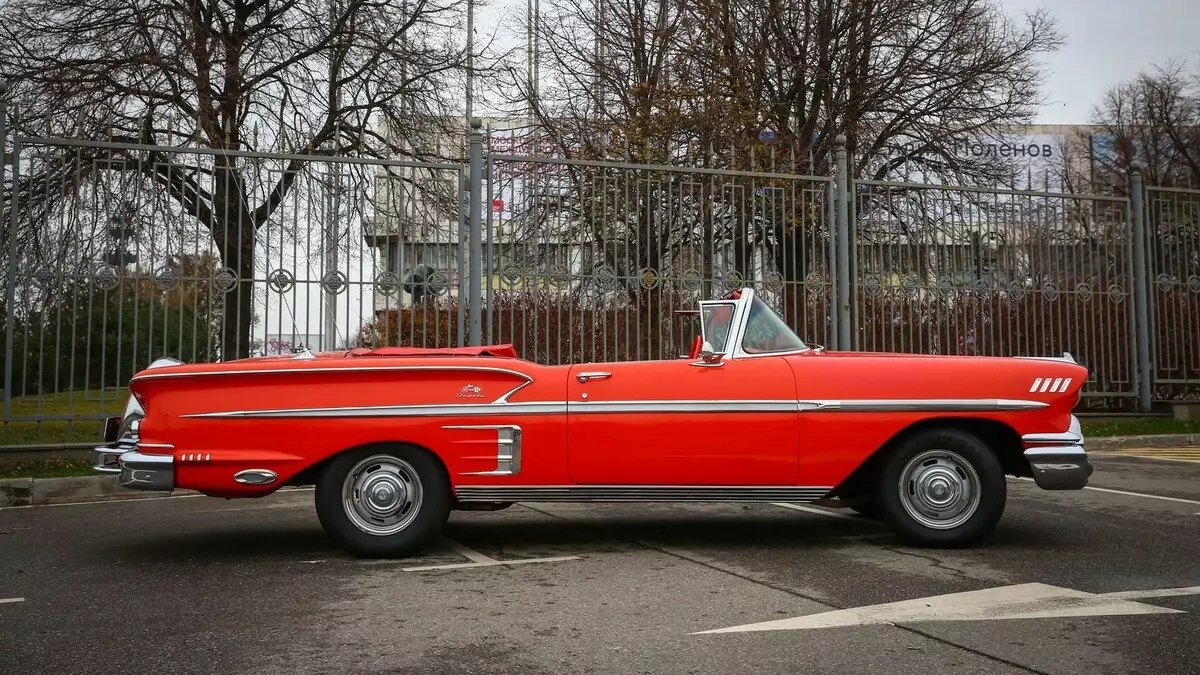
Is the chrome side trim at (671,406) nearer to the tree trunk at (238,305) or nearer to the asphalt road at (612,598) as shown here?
the asphalt road at (612,598)

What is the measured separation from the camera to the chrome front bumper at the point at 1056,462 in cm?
551

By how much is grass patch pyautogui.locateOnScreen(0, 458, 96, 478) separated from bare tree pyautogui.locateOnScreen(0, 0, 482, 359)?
224 inches

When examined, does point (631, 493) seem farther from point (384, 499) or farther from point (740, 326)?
point (384, 499)

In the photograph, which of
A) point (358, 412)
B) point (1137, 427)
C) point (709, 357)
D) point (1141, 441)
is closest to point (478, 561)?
point (358, 412)

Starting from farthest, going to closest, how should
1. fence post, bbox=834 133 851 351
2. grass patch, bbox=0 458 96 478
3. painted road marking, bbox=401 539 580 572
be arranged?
fence post, bbox=834 133 851 351 < grass patch, bbox=0 458 96 478 < painted road marking, bbox=401 539 580 572

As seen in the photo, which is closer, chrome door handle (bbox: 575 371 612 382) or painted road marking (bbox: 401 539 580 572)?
painted road marking (bbox: 401 539 580 572)

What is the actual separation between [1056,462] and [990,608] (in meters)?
1.64

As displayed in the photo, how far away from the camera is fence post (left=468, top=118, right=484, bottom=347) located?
11.2 m

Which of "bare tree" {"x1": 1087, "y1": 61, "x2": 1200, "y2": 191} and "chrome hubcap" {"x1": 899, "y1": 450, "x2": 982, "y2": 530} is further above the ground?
"bare tree" {"x1": 1087, "y1": 61, "x2": 1200, "y2": 191}

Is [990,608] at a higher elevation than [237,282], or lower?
lower

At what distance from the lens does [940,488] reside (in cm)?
556

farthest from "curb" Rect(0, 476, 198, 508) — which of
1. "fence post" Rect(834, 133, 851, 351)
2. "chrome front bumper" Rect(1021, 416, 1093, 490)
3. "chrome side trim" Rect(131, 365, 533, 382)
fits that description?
"fence post" Rect(834, 133, 851, 351)

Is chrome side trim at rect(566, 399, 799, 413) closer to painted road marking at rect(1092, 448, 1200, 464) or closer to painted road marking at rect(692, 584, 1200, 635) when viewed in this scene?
painted road marking at rect(692, 584, 1200, 635)

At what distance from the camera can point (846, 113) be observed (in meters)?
20.0
